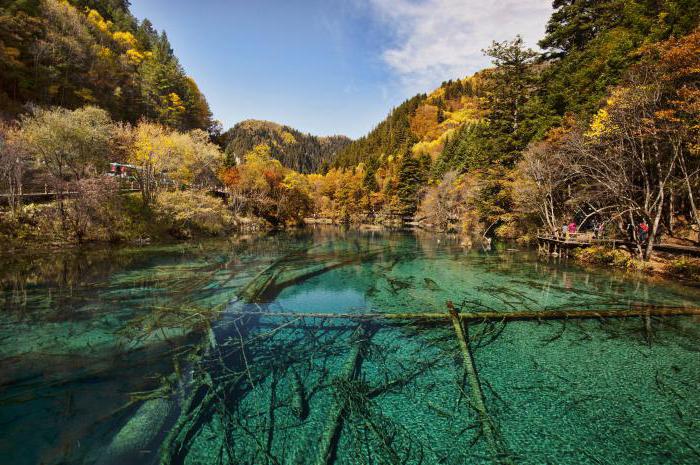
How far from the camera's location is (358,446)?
4.57 meters

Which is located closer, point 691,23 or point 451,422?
point 451,422

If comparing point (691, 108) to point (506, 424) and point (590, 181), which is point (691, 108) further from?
point (506, 424)

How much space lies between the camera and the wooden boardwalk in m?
15.5

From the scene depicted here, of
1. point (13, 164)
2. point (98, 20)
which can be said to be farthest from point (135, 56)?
point (13, 164)

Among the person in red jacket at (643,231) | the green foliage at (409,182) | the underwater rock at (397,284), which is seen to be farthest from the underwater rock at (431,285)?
the green foliage at (409,182)

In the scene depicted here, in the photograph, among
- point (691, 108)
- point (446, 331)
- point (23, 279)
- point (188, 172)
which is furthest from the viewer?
point (188, 172)

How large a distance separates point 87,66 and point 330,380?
60.9 m

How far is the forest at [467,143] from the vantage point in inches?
626

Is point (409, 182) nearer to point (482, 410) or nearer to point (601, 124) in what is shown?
point (601, 124)

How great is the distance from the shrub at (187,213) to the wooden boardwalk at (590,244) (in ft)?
105

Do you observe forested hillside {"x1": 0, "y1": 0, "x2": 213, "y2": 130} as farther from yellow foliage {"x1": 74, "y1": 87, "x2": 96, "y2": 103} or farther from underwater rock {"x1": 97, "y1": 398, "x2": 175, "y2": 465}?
underwater rock {"x1": 97, "y1": 398, "x2": 175, "y2": 465}

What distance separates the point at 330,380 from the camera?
251 inches

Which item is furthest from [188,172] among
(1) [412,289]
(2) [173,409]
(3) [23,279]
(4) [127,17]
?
(4) [127,17]

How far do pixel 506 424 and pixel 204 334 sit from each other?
738 cm
